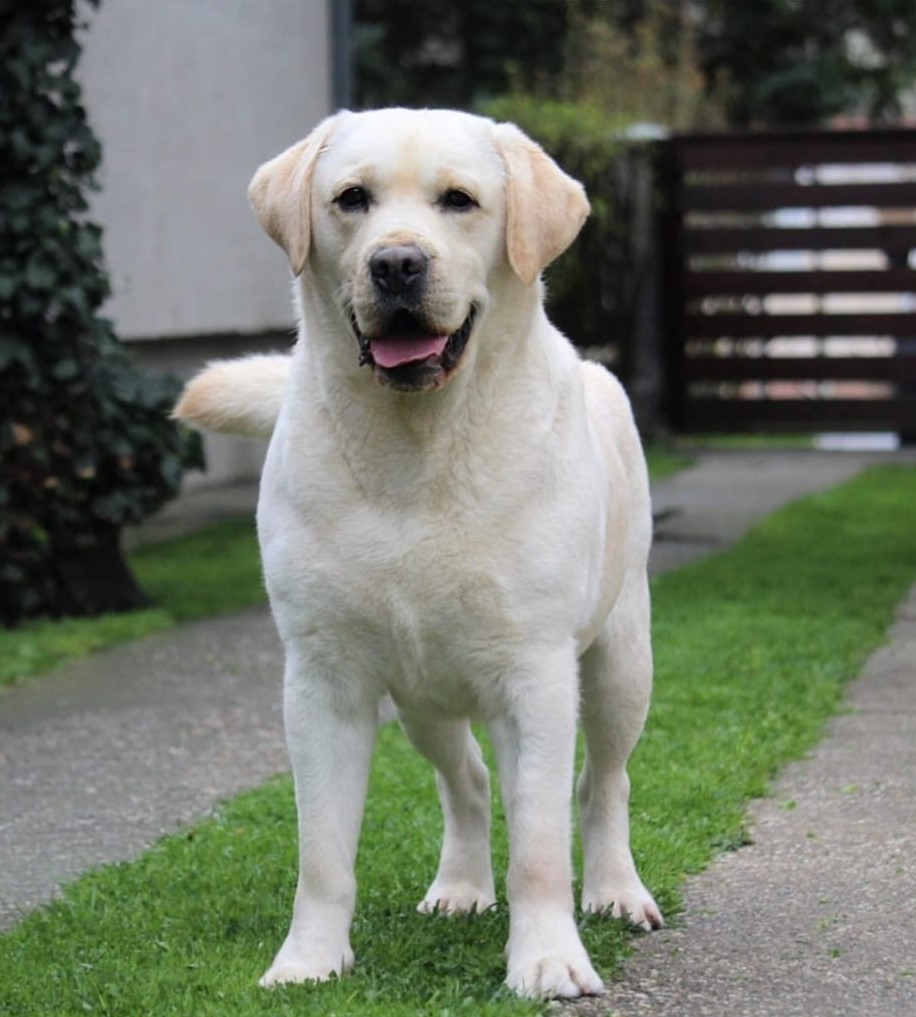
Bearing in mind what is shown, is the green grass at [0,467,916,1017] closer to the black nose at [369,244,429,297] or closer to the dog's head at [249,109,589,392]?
the dog's head at [249,109,589,392]

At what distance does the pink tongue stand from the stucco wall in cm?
620

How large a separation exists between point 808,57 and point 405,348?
20.4 meters

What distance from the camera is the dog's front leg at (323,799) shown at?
12.6ft

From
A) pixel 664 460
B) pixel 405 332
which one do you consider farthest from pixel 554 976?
pixel 664 460

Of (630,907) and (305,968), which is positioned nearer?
(305,968)

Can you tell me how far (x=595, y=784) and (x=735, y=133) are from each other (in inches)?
452

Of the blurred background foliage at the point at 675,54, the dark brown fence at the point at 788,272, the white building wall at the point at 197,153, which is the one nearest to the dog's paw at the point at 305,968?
the white building wall at the point at 197,153

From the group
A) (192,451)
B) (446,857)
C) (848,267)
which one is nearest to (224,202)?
(192,451)

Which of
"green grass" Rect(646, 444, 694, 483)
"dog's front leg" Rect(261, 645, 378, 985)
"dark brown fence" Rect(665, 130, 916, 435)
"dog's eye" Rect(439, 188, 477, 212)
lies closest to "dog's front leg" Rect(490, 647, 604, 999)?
"dog's front leg" Rect(261, 645, 378, 985)

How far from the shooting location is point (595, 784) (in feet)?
14.3

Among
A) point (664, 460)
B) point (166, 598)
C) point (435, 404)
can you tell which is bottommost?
point (664, 460)

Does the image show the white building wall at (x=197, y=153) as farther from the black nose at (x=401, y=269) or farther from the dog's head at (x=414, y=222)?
the black nose at (x=401, y=269)

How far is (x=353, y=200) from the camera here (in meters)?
3.77

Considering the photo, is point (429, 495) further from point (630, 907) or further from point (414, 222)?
point (630, 907)
